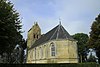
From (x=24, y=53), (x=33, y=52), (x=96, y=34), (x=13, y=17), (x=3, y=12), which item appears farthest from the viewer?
(x=24, y=53)

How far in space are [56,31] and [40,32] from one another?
74.8ft

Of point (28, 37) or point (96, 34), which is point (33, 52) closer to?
point (28, 37)

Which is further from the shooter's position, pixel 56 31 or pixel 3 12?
pixel 56 31

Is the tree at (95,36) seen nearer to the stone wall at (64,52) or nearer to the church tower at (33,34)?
the stone wall at (64,52)

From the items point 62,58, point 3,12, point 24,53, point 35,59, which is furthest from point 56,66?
point 24,53

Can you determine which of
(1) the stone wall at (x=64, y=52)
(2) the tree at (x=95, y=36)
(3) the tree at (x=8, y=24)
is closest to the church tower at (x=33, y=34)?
(1) the stone wall at (x=64, y=52)

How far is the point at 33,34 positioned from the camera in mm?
76188

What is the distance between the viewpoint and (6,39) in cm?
2338

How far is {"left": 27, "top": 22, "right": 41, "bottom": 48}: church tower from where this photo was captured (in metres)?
75.8

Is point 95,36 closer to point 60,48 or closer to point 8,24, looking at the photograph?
point 60,48

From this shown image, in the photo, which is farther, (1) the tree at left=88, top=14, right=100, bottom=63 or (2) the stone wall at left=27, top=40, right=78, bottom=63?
(2) the stone wall at left=27, top=40, right=78, bottom=63

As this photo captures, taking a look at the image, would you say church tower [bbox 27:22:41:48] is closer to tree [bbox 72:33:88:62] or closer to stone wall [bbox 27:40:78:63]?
tree [bbox 72:33:88:62]

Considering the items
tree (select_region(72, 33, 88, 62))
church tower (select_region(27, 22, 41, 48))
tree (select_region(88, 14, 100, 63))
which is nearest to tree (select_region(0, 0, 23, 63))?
tree (select_region(88, 14, 100, 63))

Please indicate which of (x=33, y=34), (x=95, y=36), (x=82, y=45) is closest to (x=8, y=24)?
(x=95, y=36)
